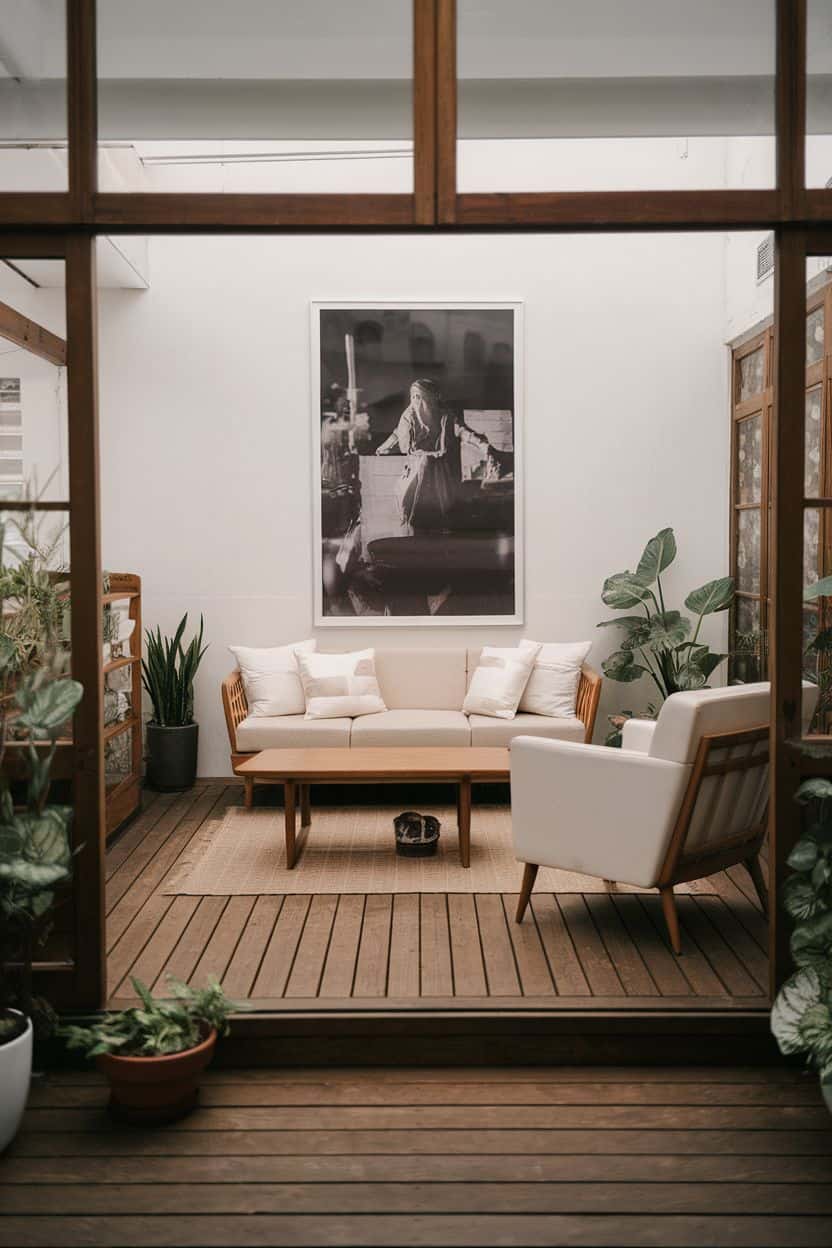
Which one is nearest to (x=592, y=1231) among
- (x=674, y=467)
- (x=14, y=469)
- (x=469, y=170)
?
(x=14, y=469)

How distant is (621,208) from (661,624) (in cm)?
381

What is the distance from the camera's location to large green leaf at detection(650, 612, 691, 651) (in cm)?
667

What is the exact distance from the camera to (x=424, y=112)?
10.7ft

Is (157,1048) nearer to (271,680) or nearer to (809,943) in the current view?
(809,943)

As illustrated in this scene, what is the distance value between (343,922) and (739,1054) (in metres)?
1.62

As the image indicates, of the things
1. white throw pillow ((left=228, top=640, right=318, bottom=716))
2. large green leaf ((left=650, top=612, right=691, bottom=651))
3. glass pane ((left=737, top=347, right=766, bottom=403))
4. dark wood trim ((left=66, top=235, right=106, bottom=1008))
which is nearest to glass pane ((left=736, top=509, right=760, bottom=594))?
large green leaf ((left=650, top=612, right=691, bottom=651))

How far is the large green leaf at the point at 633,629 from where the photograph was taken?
267 inches

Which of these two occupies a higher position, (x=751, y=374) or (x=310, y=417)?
(x=751, y=374)

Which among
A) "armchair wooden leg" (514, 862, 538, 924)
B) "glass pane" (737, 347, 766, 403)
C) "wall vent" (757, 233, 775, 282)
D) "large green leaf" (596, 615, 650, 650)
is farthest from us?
"large green leaf" (596, 615, 650, 650)

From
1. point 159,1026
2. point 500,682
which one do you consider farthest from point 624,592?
point 159,1026

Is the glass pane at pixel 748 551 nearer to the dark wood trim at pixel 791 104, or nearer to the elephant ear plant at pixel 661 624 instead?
the elephant ear plant at pixel 661 624

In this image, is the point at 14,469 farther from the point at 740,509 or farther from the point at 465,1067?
the point at 740,509

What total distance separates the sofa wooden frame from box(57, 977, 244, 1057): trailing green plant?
3196mm

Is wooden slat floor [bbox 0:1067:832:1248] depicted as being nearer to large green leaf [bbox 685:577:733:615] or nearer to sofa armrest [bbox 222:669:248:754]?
sofa armrest [bbox 222:669:248:754]
